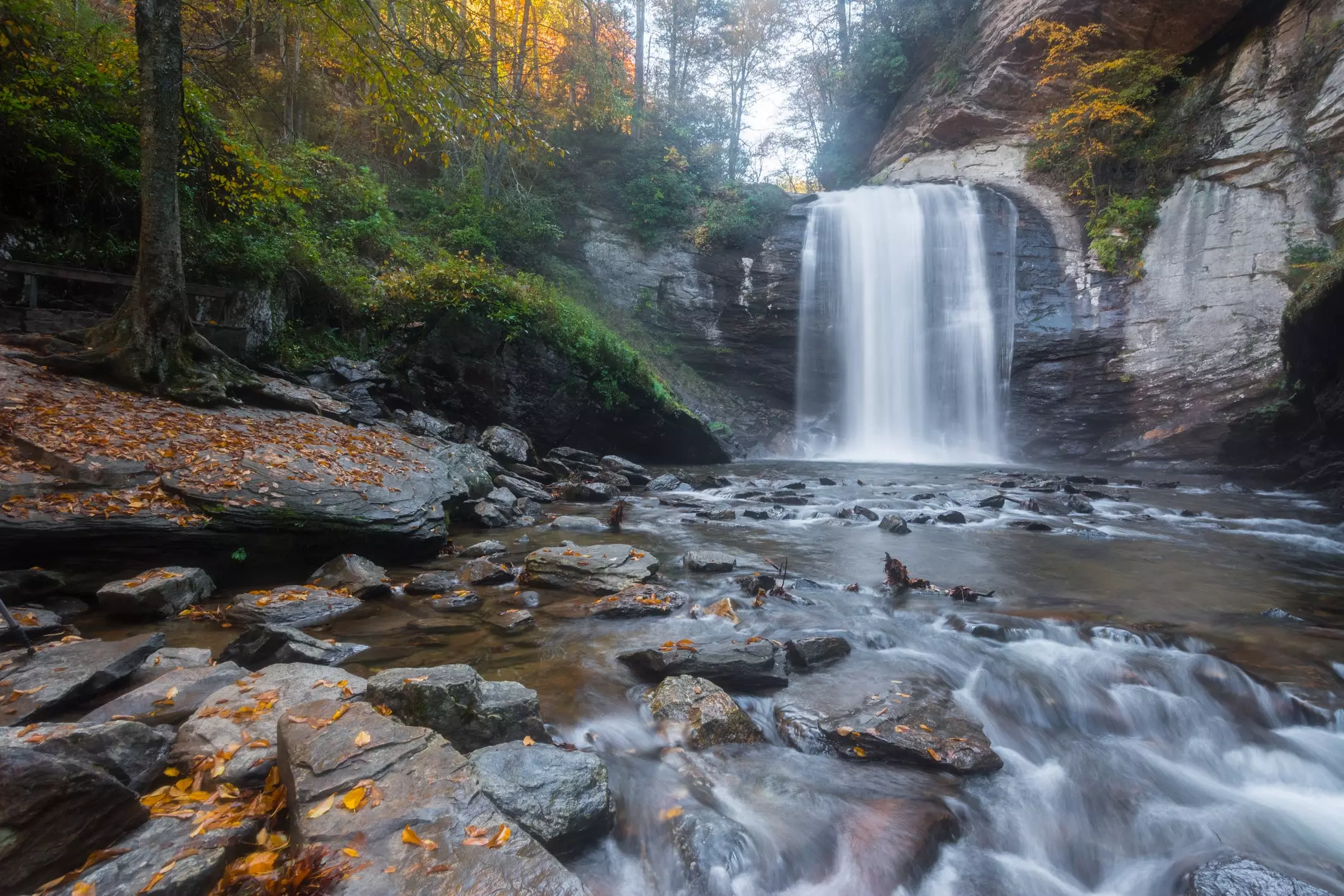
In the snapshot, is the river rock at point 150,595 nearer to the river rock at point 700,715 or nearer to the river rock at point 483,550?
the river rock at point 483,550

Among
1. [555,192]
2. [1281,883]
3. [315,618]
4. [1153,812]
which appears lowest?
[1153,812]

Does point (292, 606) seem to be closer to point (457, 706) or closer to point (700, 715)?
point (457, 706)

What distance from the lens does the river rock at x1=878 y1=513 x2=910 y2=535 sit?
8617mm

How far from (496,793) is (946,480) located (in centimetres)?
1384

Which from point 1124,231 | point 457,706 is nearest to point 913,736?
point 457,706

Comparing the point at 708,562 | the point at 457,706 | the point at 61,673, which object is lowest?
the point at 708,562

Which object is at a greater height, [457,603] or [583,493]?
[583,493]

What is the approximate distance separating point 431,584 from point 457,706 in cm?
275

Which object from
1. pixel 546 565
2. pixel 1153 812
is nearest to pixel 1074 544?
pixel 1153 812

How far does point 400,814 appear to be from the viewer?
6.37 ft

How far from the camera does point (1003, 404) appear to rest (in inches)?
766

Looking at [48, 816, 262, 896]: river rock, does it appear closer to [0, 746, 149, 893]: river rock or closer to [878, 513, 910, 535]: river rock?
[0, 746, 149, 893]: river rock

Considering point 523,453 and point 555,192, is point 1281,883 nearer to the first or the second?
point 523,453

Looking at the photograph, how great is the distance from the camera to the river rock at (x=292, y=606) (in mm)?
4273
